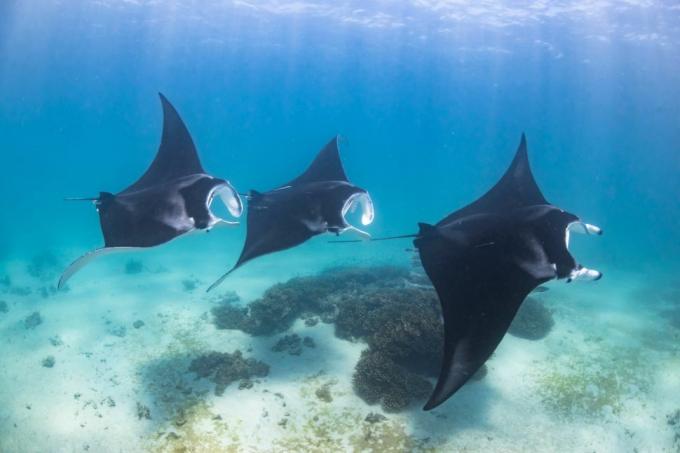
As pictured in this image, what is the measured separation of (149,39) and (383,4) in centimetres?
3112

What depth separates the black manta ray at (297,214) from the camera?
5863 millimetres

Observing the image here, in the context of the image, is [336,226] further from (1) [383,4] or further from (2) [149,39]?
(2) [149,39]

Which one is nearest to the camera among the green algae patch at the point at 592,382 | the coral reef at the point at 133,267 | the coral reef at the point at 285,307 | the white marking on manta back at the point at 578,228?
the white marking on manta back at the point at 578,228

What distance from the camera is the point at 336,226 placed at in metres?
6.05

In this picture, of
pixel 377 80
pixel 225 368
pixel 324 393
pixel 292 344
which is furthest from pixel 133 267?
Result: pixel 377 80

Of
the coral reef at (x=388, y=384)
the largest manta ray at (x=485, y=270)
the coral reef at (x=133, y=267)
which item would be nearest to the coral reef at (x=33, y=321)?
the coral reef at (x=133, y=267)

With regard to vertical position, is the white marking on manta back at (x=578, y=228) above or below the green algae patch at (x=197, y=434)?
above

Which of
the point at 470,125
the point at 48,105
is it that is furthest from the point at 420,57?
the point at 48,105

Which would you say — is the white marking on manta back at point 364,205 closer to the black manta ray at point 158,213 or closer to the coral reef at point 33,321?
the black manta ray at point 158,213

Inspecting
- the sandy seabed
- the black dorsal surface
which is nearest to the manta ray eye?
the black dorsal surface

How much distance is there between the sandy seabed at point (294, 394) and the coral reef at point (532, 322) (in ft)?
0.94

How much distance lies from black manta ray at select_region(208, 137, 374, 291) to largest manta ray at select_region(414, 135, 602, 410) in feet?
5.22

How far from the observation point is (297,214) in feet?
20.6

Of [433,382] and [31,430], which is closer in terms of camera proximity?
[31,430]
